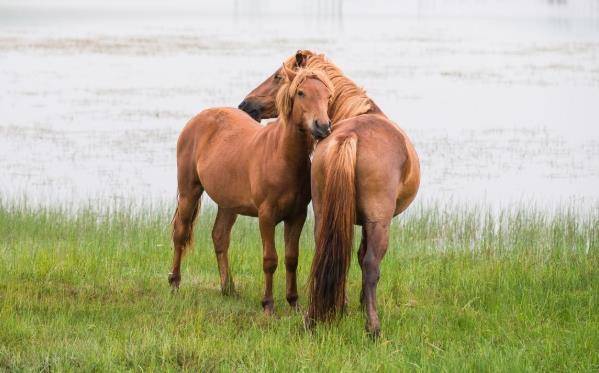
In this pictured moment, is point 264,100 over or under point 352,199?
over

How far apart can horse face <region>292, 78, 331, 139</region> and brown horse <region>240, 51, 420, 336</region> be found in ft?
0.26

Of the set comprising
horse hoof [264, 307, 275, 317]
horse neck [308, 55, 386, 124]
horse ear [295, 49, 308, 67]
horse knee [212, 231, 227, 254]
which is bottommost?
horse hoof [264, 307, 275, 317]

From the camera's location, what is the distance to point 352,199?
5.69 m

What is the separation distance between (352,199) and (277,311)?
1.38 meters

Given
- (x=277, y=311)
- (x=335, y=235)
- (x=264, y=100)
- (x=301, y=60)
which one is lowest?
(x=277, y=311)

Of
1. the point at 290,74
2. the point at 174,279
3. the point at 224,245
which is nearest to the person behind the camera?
the point at 290,74

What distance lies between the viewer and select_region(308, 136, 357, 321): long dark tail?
5.69 meters

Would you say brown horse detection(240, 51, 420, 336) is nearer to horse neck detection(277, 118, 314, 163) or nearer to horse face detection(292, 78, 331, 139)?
horse face detection(292, 78, 331, 139)

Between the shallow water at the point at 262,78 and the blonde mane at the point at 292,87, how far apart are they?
21.0ft

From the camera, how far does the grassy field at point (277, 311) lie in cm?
538

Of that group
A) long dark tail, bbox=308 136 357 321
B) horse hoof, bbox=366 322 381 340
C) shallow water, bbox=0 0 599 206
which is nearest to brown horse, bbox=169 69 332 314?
long dark tail, bbox=308 136 357 321

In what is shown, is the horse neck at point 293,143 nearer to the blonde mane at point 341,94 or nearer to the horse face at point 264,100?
the blonde mane at point 341,94

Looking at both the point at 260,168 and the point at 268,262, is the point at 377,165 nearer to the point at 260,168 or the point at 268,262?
the point at 260,168

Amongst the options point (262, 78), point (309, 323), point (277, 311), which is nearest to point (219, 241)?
point (277, 311)
